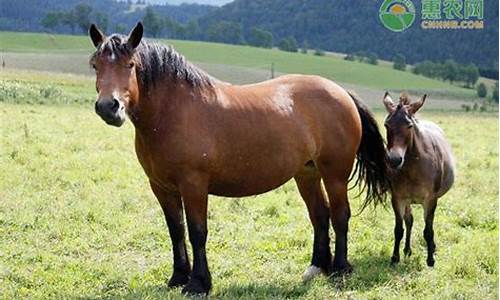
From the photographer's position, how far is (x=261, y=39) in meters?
67.9

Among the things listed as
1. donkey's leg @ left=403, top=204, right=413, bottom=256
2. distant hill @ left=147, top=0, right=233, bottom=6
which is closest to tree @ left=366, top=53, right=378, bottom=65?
donkey's leg @ left=403, top=204, right=413, bottom=256

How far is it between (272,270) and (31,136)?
991cm

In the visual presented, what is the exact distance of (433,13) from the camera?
9.96 metres

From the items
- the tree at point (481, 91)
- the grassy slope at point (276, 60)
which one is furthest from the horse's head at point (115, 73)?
the tree at point (481, 91)

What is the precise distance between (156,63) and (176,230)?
1626 millimetres

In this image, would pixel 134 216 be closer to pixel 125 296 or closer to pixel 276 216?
pixel 276 216

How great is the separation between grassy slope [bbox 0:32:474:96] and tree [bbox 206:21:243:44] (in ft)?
35.9

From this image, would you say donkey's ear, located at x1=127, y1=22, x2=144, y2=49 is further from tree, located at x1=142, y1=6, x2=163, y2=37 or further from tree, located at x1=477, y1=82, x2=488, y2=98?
tree, located at x1=142, y1=6, x2=163, y2=37

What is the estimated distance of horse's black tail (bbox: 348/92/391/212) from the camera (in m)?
6.50

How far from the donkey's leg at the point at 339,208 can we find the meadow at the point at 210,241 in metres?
0.23

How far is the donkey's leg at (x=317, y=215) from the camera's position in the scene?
6164mm

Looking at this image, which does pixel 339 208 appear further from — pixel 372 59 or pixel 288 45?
pixel 288 45

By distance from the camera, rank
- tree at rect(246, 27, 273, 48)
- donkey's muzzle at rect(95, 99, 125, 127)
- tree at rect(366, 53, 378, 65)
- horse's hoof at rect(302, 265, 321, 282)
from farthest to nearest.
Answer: tree at rect(246, 27, 273, 48) < tree at rect(366, 53, 378, 65) < horse's hoof at rect(302, 265, 321, 282) < donkey's muzzle at rect(95, 99, 125, 127)

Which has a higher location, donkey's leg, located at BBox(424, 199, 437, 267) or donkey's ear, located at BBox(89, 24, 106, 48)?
donkey's ear, located at BBox(89, 24, 106, 48)
